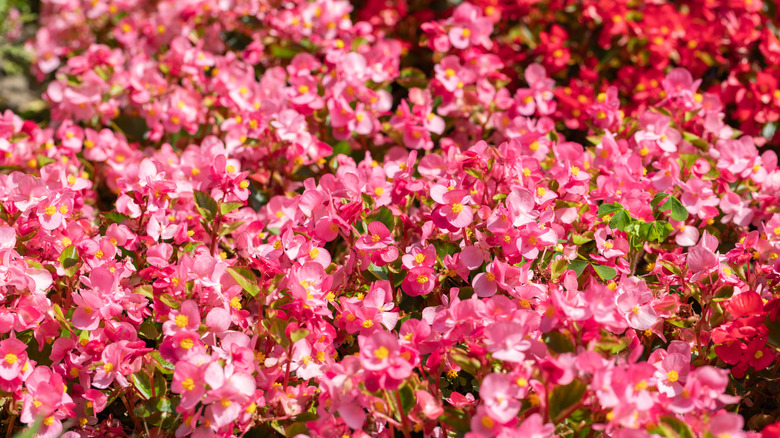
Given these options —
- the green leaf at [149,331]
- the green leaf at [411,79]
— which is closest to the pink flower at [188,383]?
the green leaf at [149,331]

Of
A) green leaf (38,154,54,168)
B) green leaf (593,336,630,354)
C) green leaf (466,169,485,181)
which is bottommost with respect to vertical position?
green leaf (38,154,54,168)

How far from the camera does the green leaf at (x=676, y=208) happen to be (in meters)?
1.50

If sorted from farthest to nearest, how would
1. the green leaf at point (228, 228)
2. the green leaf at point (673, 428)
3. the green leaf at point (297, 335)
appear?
the green leaf at point (228, 228)
the green leaf at point (297, 335)
the green leaf at point (673, 428)

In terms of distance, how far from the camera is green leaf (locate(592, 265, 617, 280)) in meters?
1.39

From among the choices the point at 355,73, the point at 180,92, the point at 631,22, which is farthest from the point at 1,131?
the point at 631,22

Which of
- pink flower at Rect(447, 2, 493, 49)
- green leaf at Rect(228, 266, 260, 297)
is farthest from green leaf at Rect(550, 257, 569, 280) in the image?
pink flower at Rect(447, 2, 493, 49)

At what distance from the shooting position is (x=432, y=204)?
5.15ft

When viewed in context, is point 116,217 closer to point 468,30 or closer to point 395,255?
point 395,255

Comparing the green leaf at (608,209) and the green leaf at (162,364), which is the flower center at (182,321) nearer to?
the green leaf at (162,364)

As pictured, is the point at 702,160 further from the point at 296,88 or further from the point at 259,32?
the point at 259,32

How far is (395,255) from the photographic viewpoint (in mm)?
1396

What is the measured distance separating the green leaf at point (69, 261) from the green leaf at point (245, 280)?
34 centimetres

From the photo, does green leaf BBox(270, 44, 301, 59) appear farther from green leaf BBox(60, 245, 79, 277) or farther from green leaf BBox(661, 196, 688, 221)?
green leaf BBox(661, 196, 688, 221)

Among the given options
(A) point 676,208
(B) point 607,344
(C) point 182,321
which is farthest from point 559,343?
(C) point 182,321
